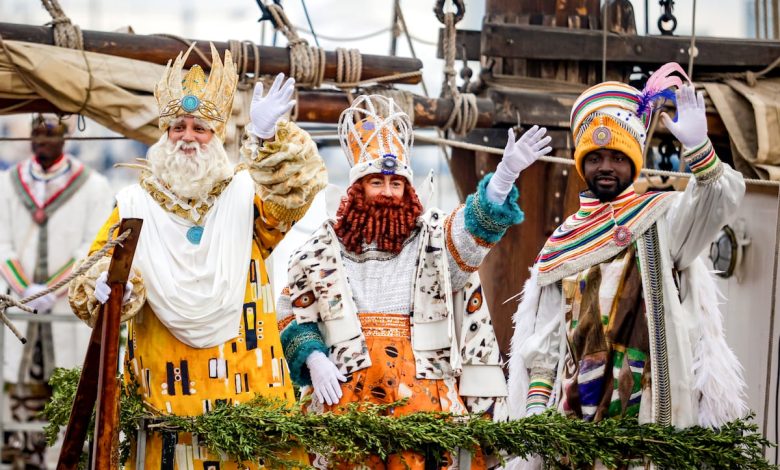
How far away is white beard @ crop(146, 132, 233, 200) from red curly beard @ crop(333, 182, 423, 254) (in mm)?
521

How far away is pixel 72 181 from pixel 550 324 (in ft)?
13.2

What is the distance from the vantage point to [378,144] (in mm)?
5676

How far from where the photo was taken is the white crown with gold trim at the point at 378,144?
18.4 ft

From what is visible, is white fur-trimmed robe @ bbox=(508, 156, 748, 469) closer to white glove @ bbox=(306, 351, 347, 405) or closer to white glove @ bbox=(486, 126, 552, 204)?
white glove @ bbox=(486, 126, 552, 204)

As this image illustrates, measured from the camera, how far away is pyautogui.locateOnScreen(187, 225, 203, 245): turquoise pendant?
529 cm

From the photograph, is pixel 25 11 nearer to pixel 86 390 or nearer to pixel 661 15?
pixel 661 15

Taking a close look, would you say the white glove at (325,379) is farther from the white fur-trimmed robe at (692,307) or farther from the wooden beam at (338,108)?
the wooden beam at (338,108)

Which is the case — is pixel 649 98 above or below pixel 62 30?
below

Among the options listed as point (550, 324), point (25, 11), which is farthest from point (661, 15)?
point (25, 11)

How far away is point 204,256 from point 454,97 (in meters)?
2.66

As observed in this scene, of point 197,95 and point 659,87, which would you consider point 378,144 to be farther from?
point 659,87

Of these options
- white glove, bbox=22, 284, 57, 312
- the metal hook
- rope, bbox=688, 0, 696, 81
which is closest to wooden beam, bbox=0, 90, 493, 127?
the metal hook

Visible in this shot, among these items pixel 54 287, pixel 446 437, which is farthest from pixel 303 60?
pixel 446 437

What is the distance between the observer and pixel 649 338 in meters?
5.14
